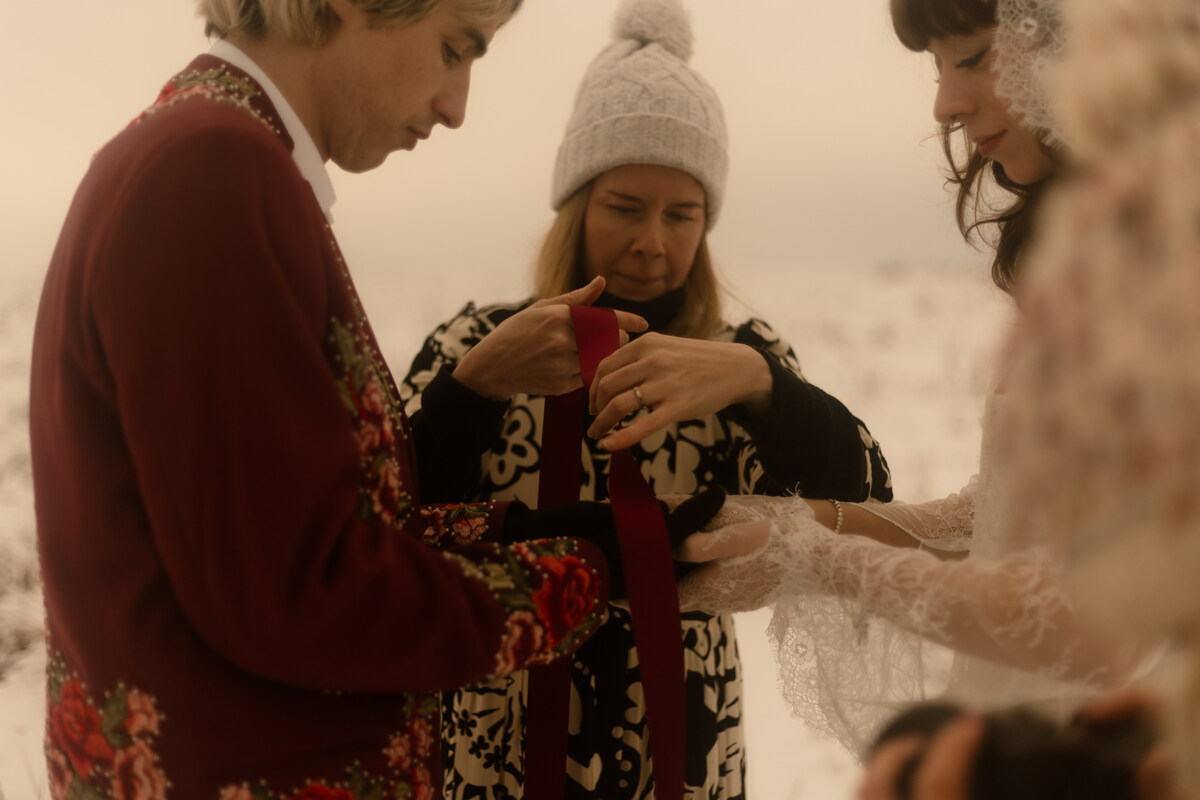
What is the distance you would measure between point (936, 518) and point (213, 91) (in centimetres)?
79

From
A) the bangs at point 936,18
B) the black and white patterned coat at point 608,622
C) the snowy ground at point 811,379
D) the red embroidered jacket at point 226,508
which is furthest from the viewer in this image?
the snowy ground at point 811,379

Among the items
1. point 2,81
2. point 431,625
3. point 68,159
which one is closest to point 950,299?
point 431,625

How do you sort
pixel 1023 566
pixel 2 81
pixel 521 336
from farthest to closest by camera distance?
pixel 2 81 → pixel 521 336 → pixel 1023 566

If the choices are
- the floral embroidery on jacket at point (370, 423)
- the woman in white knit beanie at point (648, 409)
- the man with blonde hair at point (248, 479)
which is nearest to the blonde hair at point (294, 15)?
the man with blonde hair at point (248, 479)

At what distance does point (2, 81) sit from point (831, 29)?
1.51m

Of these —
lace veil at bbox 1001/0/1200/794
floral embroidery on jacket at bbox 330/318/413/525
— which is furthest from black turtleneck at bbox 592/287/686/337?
lace veil at bbox 1001/0/1200/794

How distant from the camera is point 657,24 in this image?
120cm

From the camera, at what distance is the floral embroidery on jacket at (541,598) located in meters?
0.67

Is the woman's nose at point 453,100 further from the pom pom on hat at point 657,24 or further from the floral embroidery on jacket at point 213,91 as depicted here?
the pom pom on hat at point 657,24

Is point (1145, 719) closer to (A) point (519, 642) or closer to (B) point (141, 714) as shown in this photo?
(A) point (519, 642)

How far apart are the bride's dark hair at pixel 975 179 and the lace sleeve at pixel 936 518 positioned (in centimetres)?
24

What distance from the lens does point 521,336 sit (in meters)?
0.95

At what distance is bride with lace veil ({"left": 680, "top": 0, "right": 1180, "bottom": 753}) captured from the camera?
43cm

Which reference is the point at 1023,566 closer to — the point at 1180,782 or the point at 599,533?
the point at 1180,782
